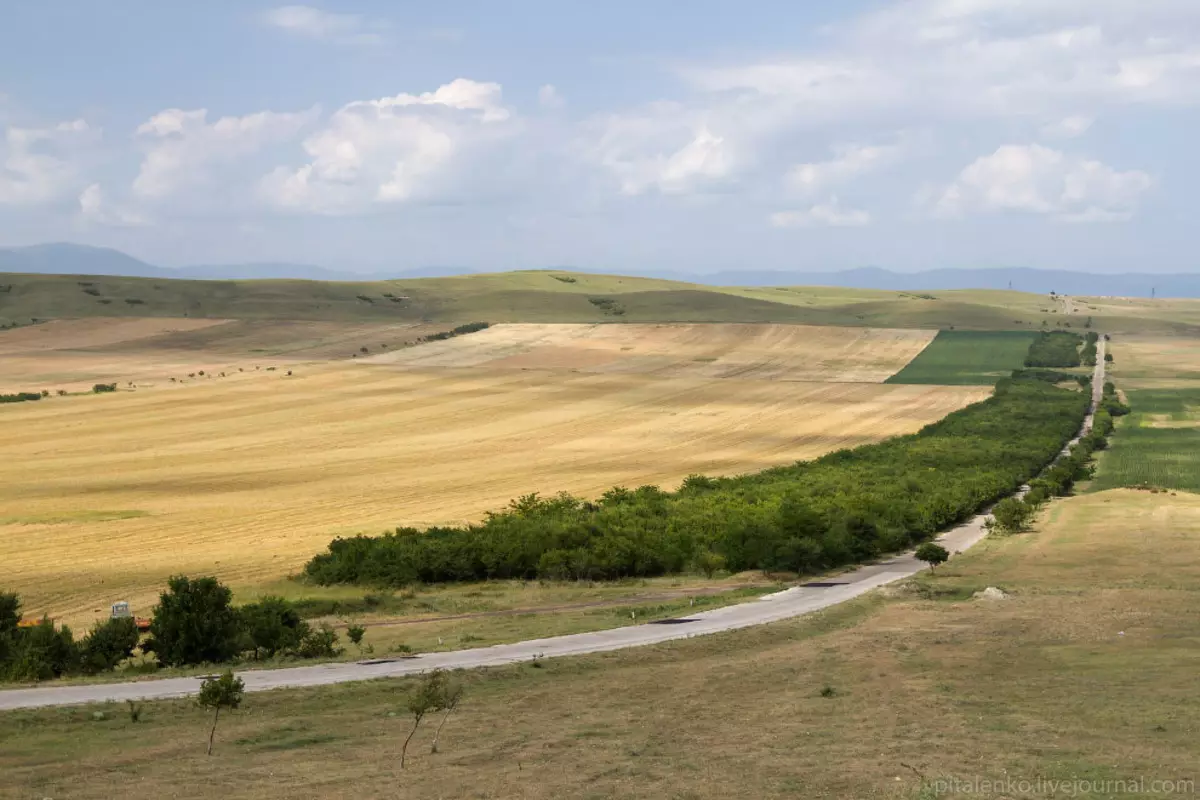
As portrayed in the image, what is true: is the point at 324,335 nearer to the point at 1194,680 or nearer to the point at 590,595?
the point at 590,595

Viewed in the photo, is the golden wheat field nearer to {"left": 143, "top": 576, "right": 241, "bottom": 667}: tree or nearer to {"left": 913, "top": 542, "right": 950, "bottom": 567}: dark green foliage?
{"left": 143, "top": 576, "right": 241, "bottom": 667}: tree

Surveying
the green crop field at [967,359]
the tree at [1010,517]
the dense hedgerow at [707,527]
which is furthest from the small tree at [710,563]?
the green crop field at [967,359]

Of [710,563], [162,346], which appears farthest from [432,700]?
[162,346]

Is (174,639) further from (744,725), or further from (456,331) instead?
(456,331)

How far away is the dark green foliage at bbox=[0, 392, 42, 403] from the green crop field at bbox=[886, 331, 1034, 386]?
81172mm

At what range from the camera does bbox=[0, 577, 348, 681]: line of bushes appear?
36.8 meters

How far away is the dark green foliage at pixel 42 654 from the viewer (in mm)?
35625

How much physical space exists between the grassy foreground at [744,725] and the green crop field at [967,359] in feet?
332

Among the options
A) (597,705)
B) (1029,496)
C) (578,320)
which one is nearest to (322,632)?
(597,705)

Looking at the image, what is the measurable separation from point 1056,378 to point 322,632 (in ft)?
395

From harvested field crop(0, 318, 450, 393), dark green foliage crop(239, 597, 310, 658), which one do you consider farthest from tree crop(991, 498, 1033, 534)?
harvested field crop(0, 318, 450, 393)

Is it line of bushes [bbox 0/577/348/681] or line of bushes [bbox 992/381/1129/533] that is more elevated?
line of bushes [bbox 0/577/348/681]

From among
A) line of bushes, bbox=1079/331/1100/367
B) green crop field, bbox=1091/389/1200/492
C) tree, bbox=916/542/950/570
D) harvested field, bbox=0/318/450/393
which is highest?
harvested field, bbox=0/318/450/393

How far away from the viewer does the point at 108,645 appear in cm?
3781
